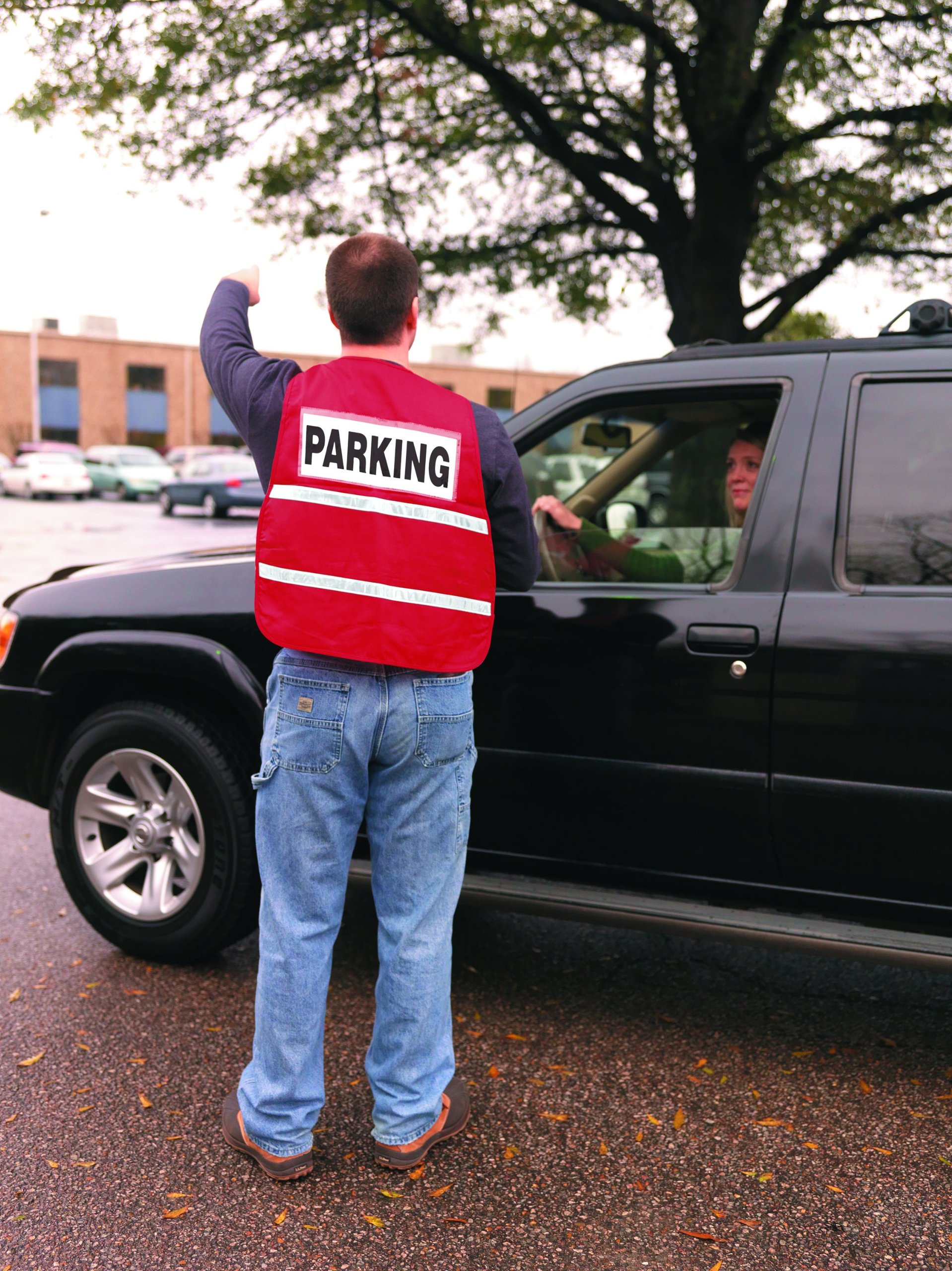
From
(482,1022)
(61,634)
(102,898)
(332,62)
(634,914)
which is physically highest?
(332,62)

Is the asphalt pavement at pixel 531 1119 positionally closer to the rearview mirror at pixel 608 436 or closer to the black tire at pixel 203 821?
the black tire at pixel 203 821

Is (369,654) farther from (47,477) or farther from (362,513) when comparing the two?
(47,477)

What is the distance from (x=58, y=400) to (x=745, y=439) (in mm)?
56783

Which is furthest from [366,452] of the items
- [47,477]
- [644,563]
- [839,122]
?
[47,477]

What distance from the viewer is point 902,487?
2.88m

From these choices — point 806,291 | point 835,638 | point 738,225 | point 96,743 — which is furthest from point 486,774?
point 806,291

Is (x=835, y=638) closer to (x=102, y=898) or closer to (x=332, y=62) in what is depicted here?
(x=102, y=898)

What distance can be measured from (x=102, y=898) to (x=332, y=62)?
832 centimetres

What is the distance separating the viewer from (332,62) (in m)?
9.62

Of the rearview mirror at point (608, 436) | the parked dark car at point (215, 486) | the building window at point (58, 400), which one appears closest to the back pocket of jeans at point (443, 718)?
the rearview mirror at point (608, 436)

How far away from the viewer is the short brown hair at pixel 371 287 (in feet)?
7.53

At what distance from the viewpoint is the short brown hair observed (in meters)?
2.29

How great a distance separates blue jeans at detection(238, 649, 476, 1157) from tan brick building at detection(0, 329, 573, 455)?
51278mm

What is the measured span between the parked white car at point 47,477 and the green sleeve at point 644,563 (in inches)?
1290
